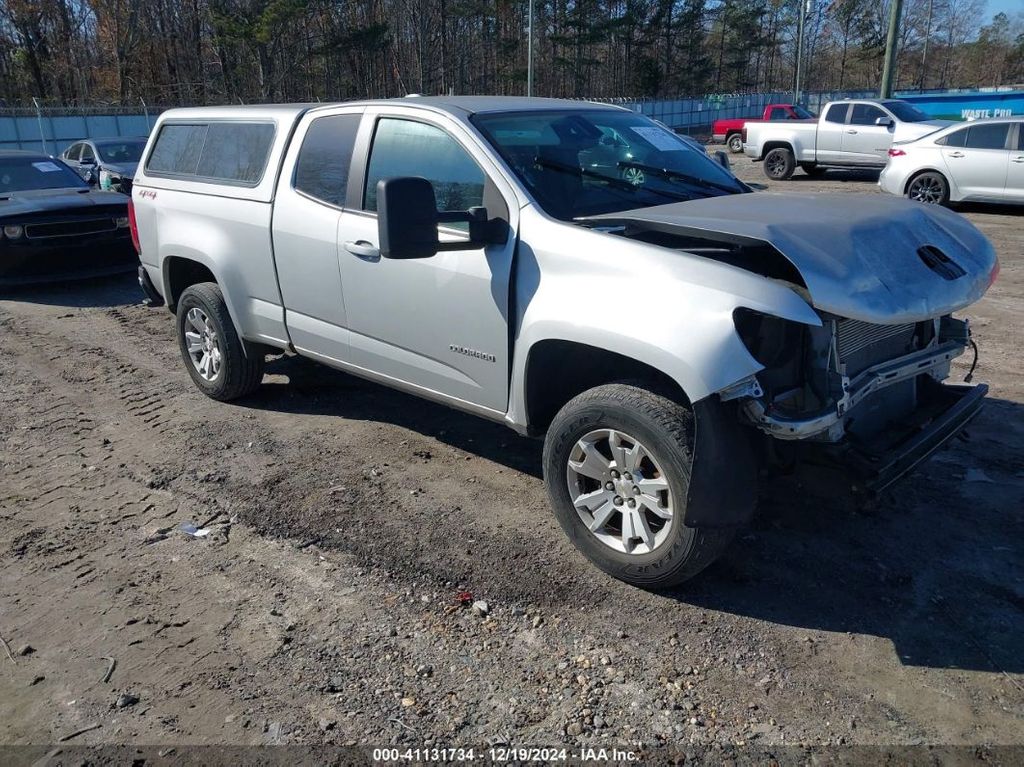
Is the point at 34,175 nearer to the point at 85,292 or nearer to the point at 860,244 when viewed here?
the point at 85,292

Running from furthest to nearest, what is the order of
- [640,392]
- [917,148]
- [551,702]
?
[917,148]
[640,392]
[551,702]

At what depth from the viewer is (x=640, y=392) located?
348 centimetres

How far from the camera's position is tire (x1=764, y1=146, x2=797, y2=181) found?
20.2m

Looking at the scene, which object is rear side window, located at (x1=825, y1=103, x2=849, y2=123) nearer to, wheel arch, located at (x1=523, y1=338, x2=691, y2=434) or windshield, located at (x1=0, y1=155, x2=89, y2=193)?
windshield, located at (x1=0, y1=155, x2=89, y2=193)

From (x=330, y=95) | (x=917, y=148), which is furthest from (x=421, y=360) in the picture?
(x=330, y=95)

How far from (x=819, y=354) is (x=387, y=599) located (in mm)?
2019

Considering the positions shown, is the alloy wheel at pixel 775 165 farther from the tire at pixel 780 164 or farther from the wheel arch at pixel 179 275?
the wheel arch at pixel 179 275

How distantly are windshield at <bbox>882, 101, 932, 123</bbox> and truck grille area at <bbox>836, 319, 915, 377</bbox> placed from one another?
1666 cm

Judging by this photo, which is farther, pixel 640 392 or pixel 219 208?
pixel 219 208

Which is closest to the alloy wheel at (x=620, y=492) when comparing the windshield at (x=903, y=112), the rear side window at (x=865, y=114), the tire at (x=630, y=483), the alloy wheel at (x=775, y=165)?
the tire at (x=630, y=483)

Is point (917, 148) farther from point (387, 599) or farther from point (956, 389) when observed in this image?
point (387, 599)

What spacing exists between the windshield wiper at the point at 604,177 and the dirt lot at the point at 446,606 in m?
1.64

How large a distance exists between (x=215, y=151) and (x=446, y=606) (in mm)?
3715

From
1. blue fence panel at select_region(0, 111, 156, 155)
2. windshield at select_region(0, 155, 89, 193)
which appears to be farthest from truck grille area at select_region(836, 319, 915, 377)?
blue fence panel at select_region(0, 111, 156, 155)
